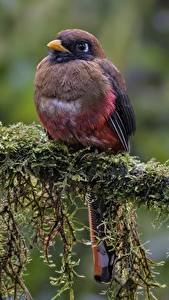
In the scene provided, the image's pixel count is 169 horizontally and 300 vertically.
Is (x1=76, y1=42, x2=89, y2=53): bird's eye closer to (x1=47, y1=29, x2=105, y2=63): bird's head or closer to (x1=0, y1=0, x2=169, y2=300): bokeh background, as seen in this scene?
(x1=47, y1=29, x2=105, y2=63): bird's head

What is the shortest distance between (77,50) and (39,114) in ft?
1.44

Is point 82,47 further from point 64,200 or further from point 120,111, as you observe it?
point 64,200

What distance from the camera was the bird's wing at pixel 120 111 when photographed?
15.8ft

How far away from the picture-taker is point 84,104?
4652mm

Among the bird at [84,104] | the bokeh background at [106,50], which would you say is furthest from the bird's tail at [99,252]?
the bokeh background at [106,50]

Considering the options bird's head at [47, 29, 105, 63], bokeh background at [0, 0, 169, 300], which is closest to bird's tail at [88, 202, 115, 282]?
bird's head at [47, 29, 105, 63]

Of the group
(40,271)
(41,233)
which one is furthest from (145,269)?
(40,271)

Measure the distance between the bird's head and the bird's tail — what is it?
2.86 ft

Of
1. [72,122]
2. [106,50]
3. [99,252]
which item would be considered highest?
[106,50]

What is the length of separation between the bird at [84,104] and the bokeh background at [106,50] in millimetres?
1646

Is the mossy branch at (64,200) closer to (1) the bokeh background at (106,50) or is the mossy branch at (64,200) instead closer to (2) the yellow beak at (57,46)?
(2) the yellow beak at (57,46)

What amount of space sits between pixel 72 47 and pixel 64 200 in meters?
0.96

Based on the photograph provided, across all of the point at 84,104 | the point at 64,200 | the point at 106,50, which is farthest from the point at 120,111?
the point at 106,50

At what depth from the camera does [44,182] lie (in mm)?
4293
